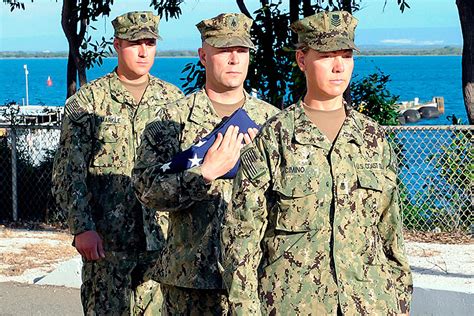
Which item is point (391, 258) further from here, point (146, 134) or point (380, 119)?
point (380, 119)

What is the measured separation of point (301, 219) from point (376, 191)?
308 mm

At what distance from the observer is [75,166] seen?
6.11 metres

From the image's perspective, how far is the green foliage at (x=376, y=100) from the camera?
482 inches

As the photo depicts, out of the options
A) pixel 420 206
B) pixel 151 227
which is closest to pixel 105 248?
pixel 151 227

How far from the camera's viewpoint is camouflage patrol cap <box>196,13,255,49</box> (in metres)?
4.91

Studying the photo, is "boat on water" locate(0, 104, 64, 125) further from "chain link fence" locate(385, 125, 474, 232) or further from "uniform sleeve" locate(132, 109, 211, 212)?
"uniform sleeve" locate(132, 109, 211, 212)

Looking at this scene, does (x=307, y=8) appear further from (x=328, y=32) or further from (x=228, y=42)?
(x=328, y=32)

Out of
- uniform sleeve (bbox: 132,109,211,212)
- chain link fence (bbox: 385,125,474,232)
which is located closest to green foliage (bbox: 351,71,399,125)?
chain link fence (bbox: 385,125,474,232)

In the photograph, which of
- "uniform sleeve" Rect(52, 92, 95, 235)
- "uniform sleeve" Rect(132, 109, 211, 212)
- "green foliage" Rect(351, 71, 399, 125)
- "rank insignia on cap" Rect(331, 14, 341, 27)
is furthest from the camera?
"green foliage" Rect(351, 71, 399, 125)

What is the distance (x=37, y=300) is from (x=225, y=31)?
4497mm

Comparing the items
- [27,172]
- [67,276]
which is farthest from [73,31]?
[67,276]

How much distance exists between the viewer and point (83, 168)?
614 centimetres

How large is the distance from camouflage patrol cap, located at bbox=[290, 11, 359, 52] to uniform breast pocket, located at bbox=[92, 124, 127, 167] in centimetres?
232

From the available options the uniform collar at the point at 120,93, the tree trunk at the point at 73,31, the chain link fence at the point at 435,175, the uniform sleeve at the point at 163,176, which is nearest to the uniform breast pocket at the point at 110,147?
the uniform collar at the point at 120,93
